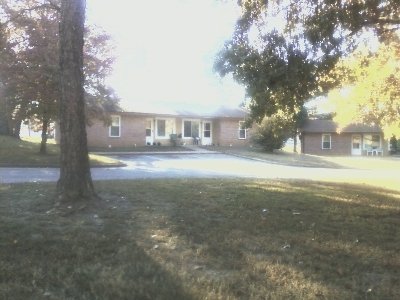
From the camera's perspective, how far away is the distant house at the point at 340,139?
49.1 metres

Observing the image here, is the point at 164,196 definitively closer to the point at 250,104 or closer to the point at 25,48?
the point at 250,104

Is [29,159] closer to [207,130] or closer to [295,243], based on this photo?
[295,243]

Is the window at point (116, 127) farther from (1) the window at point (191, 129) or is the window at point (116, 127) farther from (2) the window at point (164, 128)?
(1) the window at point (191, 129)

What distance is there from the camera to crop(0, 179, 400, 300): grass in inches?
194

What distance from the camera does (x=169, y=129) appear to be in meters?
41.2

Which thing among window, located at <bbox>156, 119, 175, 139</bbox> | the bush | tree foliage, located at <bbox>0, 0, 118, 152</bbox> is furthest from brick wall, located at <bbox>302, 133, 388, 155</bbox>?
tree foliage, located at <bbox>0, 0, 118, 152</bbox>

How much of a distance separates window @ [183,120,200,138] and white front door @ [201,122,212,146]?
65 cm

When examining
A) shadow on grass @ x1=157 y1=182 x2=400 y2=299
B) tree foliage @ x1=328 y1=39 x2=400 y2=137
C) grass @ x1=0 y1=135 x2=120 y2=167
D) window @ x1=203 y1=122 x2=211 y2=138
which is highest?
tree foliage @ x1=328 y1=39 x2=400 y2=137

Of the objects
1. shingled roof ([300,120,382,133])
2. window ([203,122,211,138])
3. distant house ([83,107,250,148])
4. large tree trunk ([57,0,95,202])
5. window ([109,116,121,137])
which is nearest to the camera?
large tree trunk ([57,0,95,202])

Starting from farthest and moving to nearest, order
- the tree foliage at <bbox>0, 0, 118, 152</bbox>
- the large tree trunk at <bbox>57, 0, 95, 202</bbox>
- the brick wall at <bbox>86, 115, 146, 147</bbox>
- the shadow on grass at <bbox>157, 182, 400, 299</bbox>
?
the brick wall at <bbox>86, 115, 146, 147</bbox>
the tree foliage at <bbox>0, 0, 118, 152</bbox>
the large tree trunk at <bbox>57, 0, 95, 202</bbox>
the shadow on grass at <bbox>157, 182, 400, 299</bbox>

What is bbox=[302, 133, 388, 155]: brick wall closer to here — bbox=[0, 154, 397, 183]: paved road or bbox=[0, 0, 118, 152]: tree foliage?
bbox=[0, 154, 397, 183]: paved road

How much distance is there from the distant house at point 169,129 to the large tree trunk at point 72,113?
26321 mm

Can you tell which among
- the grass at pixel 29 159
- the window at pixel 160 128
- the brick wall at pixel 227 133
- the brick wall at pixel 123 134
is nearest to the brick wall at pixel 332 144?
the brick wall at pixel 227 133

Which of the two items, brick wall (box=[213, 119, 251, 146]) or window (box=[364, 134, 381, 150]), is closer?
brick wall (box=[213, 119, 251, 146])
